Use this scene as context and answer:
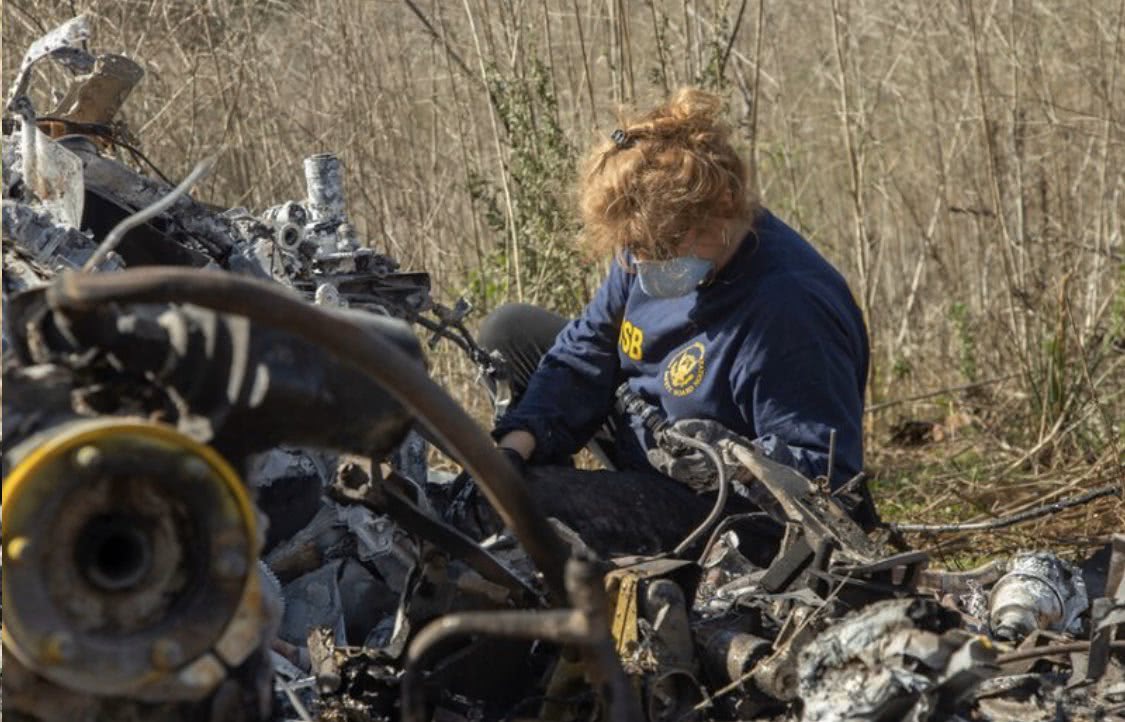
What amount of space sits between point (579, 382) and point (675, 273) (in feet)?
1.94

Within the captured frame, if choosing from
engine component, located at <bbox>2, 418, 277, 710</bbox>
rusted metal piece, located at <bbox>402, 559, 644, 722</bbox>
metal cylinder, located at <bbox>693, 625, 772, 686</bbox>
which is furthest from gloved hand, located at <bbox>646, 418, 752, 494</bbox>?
engine component, located at <bbox>2, 418, 277, 710</bbox>

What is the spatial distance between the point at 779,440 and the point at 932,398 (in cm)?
288

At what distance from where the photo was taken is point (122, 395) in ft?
6.07

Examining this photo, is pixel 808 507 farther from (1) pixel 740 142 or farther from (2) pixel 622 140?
(1) pixel 740 142


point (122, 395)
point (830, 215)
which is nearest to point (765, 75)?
point (830, 215)

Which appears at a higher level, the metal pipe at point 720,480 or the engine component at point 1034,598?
the metal pipe at point 720,480

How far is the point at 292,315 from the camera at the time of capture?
170 centimetres

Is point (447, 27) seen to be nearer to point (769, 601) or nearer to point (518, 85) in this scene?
point (518, 85)

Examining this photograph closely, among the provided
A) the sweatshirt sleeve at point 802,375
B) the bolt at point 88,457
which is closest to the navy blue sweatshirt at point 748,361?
the sweatshirt sleeve at point 802,375

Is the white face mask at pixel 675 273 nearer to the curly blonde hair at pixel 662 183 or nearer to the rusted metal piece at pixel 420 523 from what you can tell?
the curly blonde hair at pixel 662 183

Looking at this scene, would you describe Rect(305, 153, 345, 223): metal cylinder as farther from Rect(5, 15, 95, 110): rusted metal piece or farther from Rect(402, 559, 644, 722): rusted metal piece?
Rect(402, 559, 644, 722): rusted metal piece

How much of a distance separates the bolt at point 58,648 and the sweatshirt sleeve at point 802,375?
203cm

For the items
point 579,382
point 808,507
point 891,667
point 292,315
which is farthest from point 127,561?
point 579,382

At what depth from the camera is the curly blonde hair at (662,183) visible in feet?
11.7
